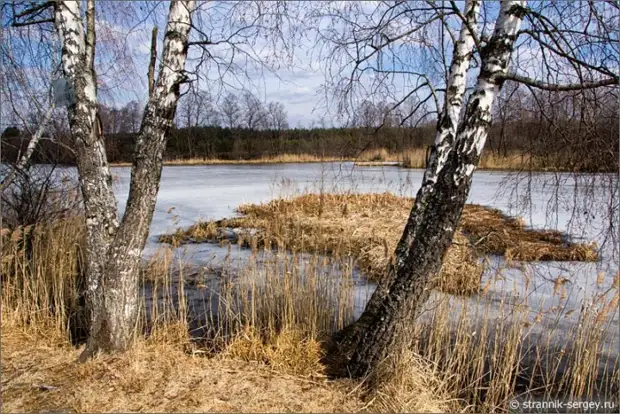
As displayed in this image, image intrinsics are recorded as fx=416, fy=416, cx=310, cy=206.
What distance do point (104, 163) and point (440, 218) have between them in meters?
2.21

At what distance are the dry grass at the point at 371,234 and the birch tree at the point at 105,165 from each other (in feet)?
3.88

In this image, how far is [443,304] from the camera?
9.67 ft

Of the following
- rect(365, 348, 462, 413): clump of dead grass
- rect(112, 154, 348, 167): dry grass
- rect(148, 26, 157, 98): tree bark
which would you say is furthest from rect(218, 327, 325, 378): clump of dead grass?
rect(112, 154, 348, 167): dry grass

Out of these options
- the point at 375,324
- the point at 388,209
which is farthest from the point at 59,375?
the point at 388,209

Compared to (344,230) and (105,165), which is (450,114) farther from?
(344,230)

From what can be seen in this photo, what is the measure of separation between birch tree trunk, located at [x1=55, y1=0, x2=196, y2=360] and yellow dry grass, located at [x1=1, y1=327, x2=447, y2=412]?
217 millimetres

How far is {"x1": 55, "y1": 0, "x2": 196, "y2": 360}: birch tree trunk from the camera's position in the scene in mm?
2668

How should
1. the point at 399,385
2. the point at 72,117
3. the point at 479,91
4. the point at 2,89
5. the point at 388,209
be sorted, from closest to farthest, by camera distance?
the point at 479,91, the point at 399,385, the point at 72,117, the point at 2,89, the point at 388,209

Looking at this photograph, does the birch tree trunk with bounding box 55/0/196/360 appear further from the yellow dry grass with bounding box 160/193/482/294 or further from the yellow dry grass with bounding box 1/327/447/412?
the yellow dry grass with bounding box 160/193/482/294

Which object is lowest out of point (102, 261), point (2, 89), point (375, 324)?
point (375, 324)

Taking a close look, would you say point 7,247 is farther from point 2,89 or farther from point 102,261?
point 102,261

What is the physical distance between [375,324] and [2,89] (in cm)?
383

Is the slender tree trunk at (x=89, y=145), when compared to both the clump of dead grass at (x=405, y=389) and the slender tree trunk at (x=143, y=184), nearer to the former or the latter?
the slender tree trunk at (x=143, y=184)

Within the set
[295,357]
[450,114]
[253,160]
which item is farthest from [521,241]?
[253,160]
